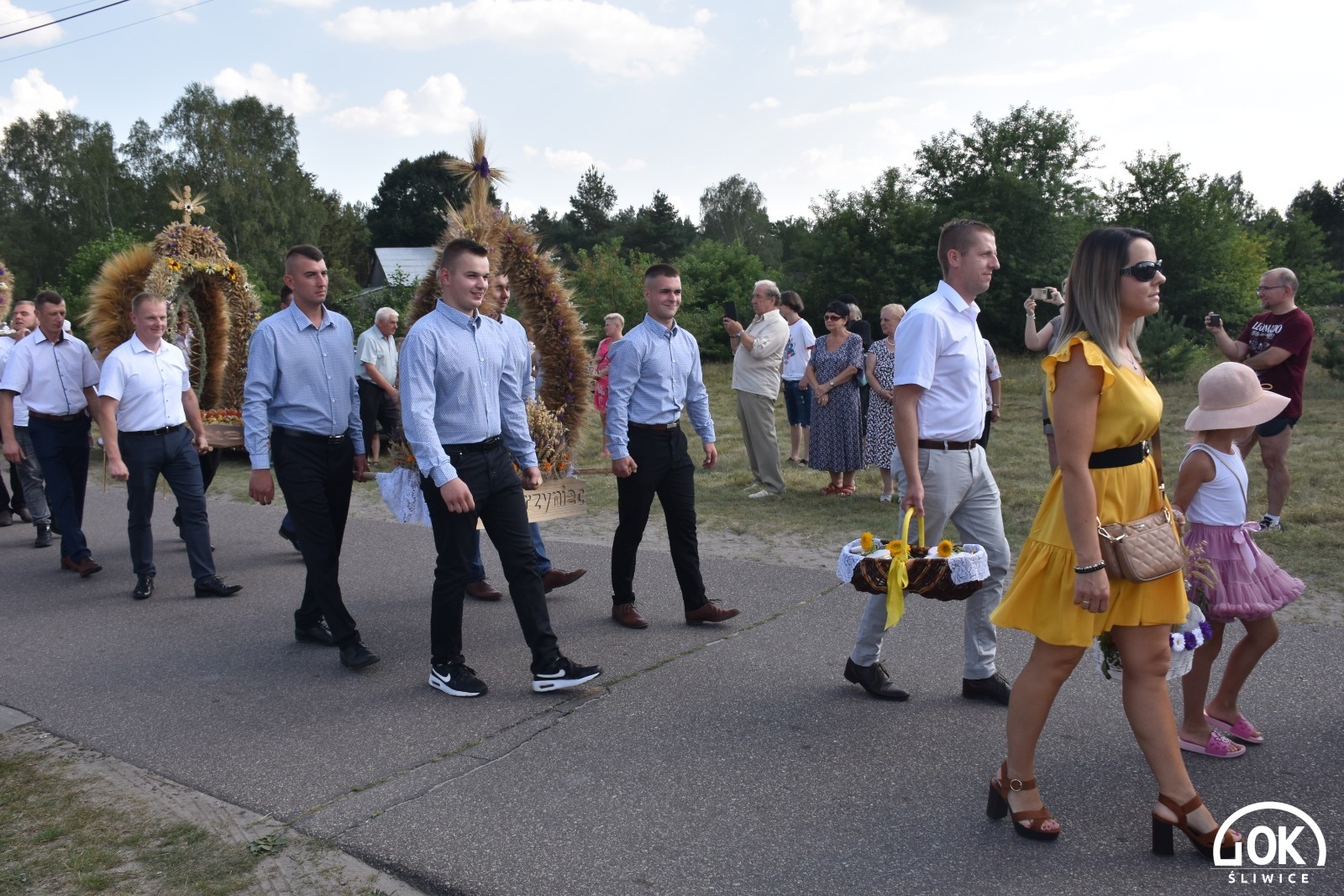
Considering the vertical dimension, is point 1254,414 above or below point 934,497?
above

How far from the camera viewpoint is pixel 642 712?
15.1 feet

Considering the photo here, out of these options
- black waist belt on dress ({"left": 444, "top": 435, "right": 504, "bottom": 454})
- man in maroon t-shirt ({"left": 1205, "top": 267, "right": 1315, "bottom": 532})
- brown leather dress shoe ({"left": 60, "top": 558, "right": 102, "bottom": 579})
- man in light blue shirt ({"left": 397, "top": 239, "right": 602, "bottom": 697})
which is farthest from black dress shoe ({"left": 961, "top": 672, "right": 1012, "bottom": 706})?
brown leather dress shoe ({"left": 60, "top": 558, "right": 102, "bottom": 579})

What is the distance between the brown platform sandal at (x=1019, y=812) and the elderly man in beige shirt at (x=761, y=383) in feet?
22.3

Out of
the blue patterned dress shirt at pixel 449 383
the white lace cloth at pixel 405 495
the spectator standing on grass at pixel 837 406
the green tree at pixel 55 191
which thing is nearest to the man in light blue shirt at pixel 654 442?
the blue patterned dress shirt at pixel 449 383

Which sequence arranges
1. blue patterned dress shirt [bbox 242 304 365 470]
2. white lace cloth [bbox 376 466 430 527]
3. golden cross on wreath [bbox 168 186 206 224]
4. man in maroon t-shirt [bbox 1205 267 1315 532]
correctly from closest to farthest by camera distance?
white lace cloth [bbox 376 466 430 527]
blue patterned dress shirt [bbox 242 304 365 470]
man in maroon t-shirt [bbox 1205 267 1315 532]
golden cross on wreath [bbox 168 186 206 224]

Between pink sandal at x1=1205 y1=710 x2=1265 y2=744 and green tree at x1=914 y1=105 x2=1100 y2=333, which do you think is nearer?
pink sandal at x1=1205 y1=710 x2=1265 y2=744

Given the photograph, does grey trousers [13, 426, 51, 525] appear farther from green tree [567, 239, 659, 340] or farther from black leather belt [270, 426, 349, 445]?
green tree [567, 239, 659, 340]

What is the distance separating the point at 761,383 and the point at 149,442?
5.74 meters

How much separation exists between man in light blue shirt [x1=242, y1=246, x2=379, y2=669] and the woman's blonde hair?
3762 millimetres

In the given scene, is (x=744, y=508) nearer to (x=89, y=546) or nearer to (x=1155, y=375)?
(x=89, y=546)

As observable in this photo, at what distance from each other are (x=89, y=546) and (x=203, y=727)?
5306 mm

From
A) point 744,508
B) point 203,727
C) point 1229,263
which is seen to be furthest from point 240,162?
point 203,727

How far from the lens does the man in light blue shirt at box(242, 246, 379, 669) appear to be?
5473 millimetres

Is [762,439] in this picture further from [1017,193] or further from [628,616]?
[1017,193]
